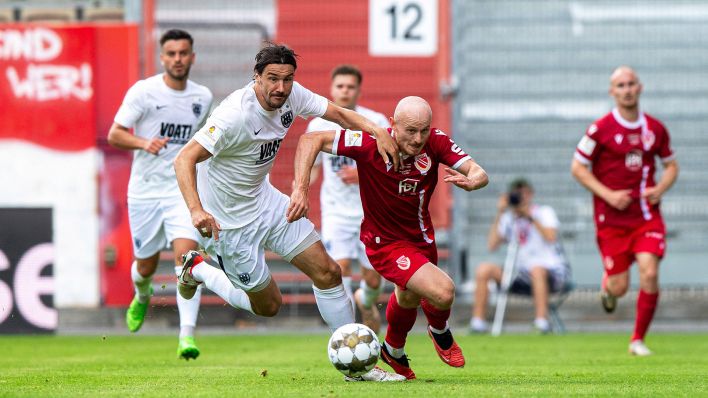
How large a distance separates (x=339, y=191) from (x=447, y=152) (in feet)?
14.0

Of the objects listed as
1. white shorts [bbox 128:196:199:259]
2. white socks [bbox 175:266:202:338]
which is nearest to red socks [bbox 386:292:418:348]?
white socks [bbox 175:266:202:338]

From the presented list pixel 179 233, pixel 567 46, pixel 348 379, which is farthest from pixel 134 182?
pixel 567 46

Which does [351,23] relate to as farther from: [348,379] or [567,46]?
[348,379]

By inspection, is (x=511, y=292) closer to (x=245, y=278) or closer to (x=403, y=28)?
(x=403, y=28)

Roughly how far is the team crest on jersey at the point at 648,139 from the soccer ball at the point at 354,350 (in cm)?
468

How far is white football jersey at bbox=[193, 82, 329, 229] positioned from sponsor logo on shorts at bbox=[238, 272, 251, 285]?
346 millimetres

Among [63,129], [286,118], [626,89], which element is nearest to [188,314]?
[286,118]

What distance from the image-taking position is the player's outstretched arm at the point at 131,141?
10.4 metres

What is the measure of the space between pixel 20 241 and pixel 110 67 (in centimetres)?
265

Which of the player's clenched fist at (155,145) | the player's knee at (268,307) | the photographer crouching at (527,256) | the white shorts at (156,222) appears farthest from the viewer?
the photographer crouching at (527,256)

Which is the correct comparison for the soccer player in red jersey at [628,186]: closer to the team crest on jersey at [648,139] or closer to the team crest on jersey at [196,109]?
the team crest on jersey at [648,139]

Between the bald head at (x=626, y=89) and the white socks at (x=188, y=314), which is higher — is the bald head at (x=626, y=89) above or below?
above

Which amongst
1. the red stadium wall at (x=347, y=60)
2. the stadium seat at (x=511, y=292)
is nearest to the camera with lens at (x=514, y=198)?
the stadium seat at (x=511, y=292)

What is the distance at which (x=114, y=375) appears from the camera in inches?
360
